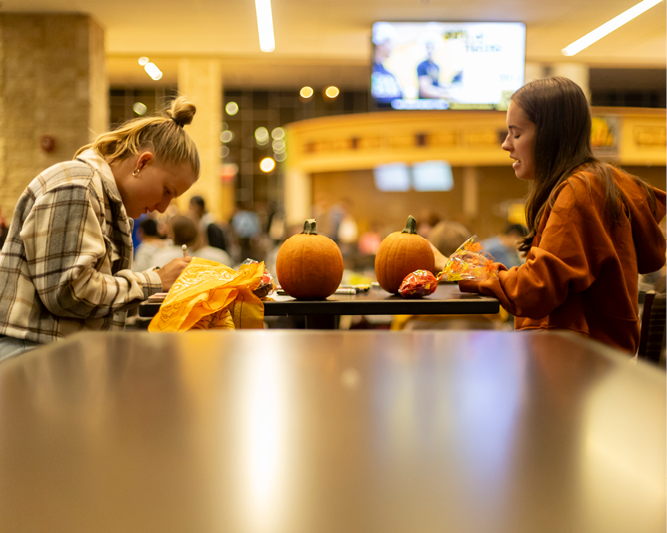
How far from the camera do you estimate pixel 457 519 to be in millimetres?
313

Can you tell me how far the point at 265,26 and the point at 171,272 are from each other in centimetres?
619

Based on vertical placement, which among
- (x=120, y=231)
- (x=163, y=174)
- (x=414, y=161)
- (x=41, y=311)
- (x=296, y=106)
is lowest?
(x=41, y=311)

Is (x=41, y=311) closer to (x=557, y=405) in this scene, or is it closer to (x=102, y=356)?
(x=102, y=356)

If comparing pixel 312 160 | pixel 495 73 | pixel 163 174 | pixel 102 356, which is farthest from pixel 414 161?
pixel 102 356

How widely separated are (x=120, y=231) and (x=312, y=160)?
1066 centimetres

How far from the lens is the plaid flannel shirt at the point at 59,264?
146 centimetres

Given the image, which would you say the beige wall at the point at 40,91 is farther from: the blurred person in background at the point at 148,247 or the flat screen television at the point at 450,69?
the flat screen television at the point at 450,69

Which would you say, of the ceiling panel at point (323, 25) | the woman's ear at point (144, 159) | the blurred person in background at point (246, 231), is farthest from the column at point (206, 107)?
the woman's ear at point (144, 159)

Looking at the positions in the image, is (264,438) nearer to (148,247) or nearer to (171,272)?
(171,272)

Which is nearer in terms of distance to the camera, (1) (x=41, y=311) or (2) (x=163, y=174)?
(1) (x=41, y=311)

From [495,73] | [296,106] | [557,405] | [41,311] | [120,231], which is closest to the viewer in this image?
[557,405]

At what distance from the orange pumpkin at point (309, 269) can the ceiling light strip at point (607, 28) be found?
607cm

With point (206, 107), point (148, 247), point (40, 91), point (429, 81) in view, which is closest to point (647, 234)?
point (148, 247)

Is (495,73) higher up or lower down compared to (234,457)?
higher up
